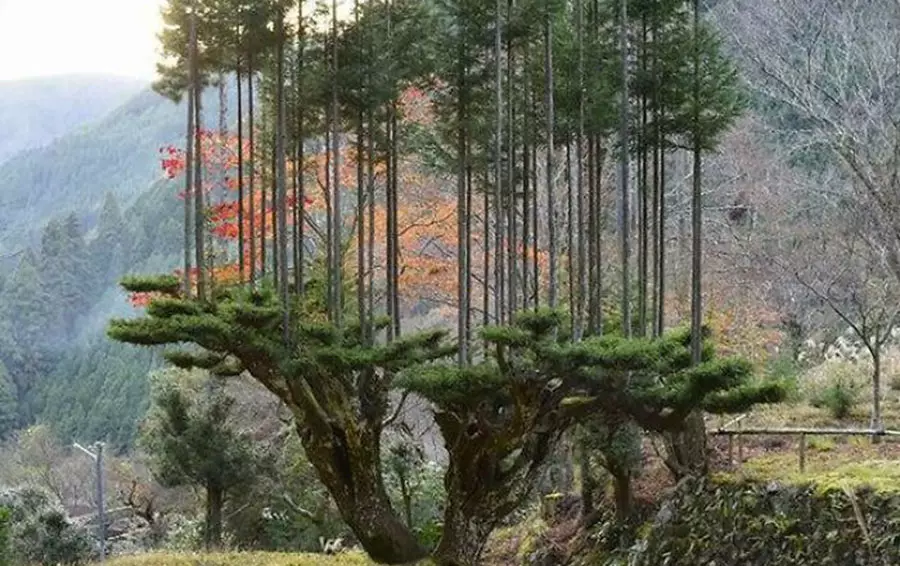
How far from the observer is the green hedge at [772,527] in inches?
245

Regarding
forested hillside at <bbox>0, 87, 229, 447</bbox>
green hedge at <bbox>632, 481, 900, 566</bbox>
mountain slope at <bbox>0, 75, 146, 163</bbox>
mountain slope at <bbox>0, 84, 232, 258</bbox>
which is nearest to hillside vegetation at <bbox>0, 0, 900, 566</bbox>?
green hedge at <bbox>632, 481, 900, 566</bbox>

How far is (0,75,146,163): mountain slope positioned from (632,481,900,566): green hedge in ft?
250

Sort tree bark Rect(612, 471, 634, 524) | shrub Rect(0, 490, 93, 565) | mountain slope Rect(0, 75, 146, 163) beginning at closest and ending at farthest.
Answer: tree bark Rect(612, 471, 634, 524), shrub Rect(0, 490, 93, 565), mountain slope Rect(0, 75, 146, 163)

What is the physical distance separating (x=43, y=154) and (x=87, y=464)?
43303 millimetres

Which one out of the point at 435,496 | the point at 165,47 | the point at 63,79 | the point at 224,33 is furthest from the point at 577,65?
the point at 63,79

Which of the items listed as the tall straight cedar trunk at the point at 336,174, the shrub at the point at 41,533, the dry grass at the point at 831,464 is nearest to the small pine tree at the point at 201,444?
the shrub at the point at 41,533

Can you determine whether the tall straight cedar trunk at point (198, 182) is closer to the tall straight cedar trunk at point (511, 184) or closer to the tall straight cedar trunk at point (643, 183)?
the tall straight cedar trunk at point (511, 184)

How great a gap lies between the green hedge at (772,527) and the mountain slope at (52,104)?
76220mm

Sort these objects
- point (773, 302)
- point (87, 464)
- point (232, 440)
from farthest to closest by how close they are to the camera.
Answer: point (87, 464) < point (773, 302) < point (232, 440)

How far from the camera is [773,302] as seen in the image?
15633 mm

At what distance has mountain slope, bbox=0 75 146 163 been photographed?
79.1 meters

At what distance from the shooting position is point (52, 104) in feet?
284

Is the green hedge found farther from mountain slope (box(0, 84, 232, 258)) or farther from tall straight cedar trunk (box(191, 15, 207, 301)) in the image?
mountain slope (box(0, 84, 232, 258))

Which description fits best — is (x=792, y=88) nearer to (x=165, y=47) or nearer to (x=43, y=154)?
(x=165, y=47)
